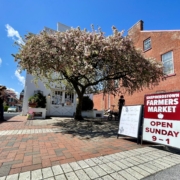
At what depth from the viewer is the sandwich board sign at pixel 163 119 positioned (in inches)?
127

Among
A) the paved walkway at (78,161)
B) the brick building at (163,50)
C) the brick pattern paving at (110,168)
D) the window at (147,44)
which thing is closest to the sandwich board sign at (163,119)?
the paved walkway at (78,161)

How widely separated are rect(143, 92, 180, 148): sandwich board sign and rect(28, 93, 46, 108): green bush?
30.6 feet

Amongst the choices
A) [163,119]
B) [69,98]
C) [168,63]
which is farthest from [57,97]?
[163,119]

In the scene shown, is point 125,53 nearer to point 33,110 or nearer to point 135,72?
point 135,72

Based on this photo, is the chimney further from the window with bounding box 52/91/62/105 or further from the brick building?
the window with bounding box 52/91/62/105

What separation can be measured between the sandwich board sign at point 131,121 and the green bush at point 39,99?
8.40 meters

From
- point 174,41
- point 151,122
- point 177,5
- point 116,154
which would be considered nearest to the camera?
point 116,154

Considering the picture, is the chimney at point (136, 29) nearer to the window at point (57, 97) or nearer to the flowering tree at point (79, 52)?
the flowering tree at point (79, 52)

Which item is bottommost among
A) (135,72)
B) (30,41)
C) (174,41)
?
(135,72)

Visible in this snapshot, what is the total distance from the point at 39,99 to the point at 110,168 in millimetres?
10032

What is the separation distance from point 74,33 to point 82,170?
6.11 m

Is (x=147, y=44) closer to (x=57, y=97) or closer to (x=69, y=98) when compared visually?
(x=69, y=98)

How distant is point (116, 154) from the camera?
3.05 m

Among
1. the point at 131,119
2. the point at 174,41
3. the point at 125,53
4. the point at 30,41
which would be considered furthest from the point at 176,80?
the point at 30,41
